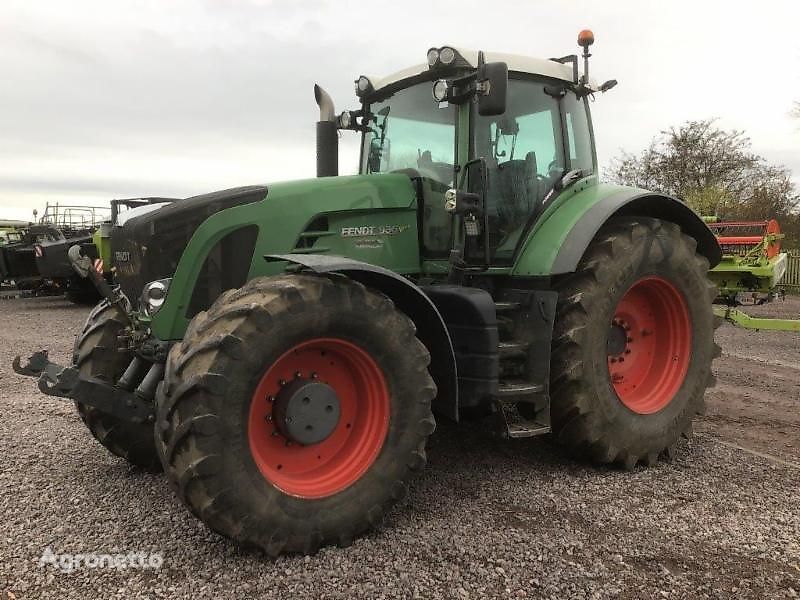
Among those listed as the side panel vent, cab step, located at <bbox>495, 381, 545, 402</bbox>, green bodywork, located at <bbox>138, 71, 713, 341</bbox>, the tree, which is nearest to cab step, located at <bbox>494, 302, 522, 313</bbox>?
green bodywork, located at <bbox>138, 71, 713, 341</bbox>

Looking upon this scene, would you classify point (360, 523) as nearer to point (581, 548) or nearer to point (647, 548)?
point (581, 548)

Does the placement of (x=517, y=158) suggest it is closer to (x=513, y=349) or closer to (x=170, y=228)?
(x=513, y=349)

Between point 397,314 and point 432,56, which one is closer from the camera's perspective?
point 397,314

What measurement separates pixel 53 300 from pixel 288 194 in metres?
15.8

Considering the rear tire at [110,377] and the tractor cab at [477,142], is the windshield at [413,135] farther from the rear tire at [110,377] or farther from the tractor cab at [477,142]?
the rear tire at [110,377]

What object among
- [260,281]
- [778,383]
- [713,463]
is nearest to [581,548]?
[713,463]

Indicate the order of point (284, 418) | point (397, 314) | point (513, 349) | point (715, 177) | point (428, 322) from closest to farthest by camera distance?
point (284, 418) < point (397, 314) < point (428, 322) < point (513, 349) < point (715, 177)

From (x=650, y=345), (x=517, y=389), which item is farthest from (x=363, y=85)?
(x=650, y=345)

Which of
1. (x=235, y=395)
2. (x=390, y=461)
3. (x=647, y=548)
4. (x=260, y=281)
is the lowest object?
(x=647, y=548)

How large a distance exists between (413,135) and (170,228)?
5.69 ft

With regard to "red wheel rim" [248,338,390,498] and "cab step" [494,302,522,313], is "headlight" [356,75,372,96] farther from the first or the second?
"red wheel rim" [248,338,390,498]

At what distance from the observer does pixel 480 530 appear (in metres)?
3.23

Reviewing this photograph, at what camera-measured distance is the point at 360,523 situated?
3096mm

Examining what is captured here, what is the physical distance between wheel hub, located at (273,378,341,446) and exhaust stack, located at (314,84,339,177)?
2.29m
